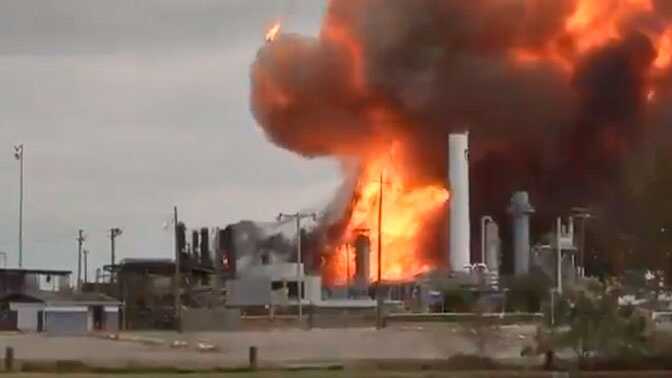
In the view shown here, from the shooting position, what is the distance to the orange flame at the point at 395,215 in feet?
329

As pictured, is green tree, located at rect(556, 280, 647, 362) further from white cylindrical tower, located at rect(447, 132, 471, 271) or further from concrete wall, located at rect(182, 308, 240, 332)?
white cylindrical tower, located at rect(447, 132, 471, 271)

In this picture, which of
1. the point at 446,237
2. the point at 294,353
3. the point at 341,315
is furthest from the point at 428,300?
the point at 294,353

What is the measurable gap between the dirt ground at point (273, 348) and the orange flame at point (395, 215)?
111 feet

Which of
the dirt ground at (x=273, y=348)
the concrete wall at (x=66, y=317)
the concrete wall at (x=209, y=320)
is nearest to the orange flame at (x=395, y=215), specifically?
the concrete wall at (x=209, y=320)

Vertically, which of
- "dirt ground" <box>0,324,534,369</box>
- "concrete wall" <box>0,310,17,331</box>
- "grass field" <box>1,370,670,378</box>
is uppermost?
"concrete wall" <box>0,310,17,331</box>

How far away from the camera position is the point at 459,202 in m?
95.3

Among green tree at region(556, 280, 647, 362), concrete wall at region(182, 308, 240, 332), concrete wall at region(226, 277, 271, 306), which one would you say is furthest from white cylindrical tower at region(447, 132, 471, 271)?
green tree at region(556, 280, 647, 362)

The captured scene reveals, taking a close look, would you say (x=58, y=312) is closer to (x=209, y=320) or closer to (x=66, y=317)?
(x=66, y=317)

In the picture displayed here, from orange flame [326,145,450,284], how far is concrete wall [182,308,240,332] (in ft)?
69.1

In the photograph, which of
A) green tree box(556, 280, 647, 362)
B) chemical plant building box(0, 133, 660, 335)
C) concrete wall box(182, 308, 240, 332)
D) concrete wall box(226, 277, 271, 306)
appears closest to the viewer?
green tree box(556, 280, 647, 362)

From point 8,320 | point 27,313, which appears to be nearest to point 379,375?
point 27,313

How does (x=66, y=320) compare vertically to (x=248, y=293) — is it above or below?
below

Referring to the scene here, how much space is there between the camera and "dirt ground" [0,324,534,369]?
147 ft

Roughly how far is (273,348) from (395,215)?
4978 cm
